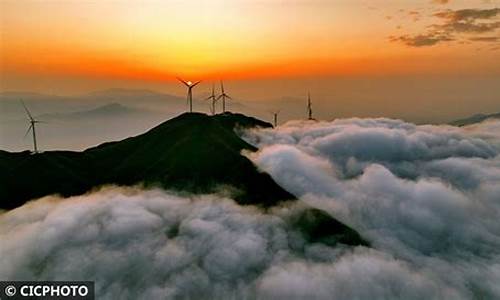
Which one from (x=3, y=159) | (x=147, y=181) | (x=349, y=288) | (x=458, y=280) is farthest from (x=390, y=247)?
(x=3, y=159)

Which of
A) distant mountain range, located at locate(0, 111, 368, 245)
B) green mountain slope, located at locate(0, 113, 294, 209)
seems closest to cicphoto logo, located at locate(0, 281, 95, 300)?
distant mountain range, located at locate(0, 111, 368, 245)

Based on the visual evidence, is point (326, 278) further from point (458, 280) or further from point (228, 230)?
point (458, 280)

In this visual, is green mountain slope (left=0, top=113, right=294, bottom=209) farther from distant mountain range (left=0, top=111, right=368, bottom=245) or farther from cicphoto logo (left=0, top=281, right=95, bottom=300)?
cicphoto logo (left=0, top=281, right=95, bottom=300)

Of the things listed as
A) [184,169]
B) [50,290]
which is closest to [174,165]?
[184,169]

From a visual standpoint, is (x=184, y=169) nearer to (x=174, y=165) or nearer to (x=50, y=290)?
(x=174, y=165)

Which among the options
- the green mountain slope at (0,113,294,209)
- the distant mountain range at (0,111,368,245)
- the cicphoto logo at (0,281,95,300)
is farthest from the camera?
the green mountain slope at (0,113,294,209)
